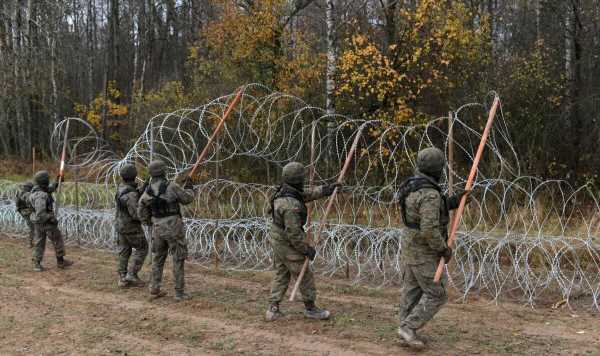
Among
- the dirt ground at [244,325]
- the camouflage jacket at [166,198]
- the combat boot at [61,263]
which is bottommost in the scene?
the dirt ground at [244,325]

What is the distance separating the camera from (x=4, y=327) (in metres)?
6.34

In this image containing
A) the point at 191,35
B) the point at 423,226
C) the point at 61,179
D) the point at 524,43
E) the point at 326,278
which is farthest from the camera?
the point at 191,35

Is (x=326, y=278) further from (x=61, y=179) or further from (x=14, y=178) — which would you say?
(x=14, y=178)

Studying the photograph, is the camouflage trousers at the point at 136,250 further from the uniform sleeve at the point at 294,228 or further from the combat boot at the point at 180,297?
the uniform sleeve at the point at 294,228

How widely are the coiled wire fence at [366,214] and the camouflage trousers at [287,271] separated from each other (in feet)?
3.75

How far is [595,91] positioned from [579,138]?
50.4 inches

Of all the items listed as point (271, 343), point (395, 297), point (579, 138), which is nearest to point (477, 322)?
point (395, 297)

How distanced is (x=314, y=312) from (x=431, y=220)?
81.2 inches

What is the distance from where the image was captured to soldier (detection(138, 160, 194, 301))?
7266 mm

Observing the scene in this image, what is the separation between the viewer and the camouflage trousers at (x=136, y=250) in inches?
322

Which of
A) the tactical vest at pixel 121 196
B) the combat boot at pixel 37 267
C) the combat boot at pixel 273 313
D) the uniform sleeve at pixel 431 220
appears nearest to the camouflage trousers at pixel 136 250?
the tactical vest at pixel 121 196

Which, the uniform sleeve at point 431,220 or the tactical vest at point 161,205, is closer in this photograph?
the uniform sleeve at point 431,220

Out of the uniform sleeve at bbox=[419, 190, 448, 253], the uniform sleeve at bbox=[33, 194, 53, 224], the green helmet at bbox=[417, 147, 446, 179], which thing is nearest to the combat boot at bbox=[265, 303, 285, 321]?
the uniform sleeve at bbox=[419, 190, 448, 253]

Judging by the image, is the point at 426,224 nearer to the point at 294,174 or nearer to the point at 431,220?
the point at 431,220
